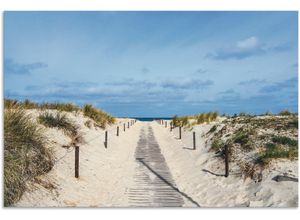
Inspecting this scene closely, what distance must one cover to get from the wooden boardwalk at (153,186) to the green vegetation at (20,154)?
240 cm

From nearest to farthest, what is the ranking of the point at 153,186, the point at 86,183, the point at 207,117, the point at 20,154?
the point at 20,154 < the point at 153,186 < the point at 86,183 < the point at 207,117

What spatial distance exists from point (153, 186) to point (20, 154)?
3869 mm

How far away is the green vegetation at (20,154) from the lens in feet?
26.5

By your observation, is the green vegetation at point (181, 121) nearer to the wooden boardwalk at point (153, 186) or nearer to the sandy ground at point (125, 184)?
the wooden boardwalk at point (153, 186)

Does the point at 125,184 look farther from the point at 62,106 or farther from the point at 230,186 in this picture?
the point at 62,106

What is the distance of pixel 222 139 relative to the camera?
1662cm

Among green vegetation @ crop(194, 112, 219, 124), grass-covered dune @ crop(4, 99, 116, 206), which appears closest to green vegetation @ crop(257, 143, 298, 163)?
grass-covered dune @ crop(4, 99, 116, 206)

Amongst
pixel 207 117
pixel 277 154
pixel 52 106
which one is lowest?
pixel 277 154

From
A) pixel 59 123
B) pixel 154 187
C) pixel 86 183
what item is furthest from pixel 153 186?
pixel 59 123

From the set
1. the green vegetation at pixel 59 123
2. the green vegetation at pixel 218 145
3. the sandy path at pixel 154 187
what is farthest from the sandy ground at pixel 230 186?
the green vegetation at pixel 59 123

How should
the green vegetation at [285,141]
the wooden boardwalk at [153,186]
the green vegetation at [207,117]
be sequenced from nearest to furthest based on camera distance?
1. the wooden boardwalk at [153,186]
2. the green vegetation at [285,141]
3. the green vegetation at [207,117]

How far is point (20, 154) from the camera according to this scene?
8.77 m

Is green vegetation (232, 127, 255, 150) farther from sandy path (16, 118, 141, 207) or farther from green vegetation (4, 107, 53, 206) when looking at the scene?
green vegetation (4, 107, 53, 206)
